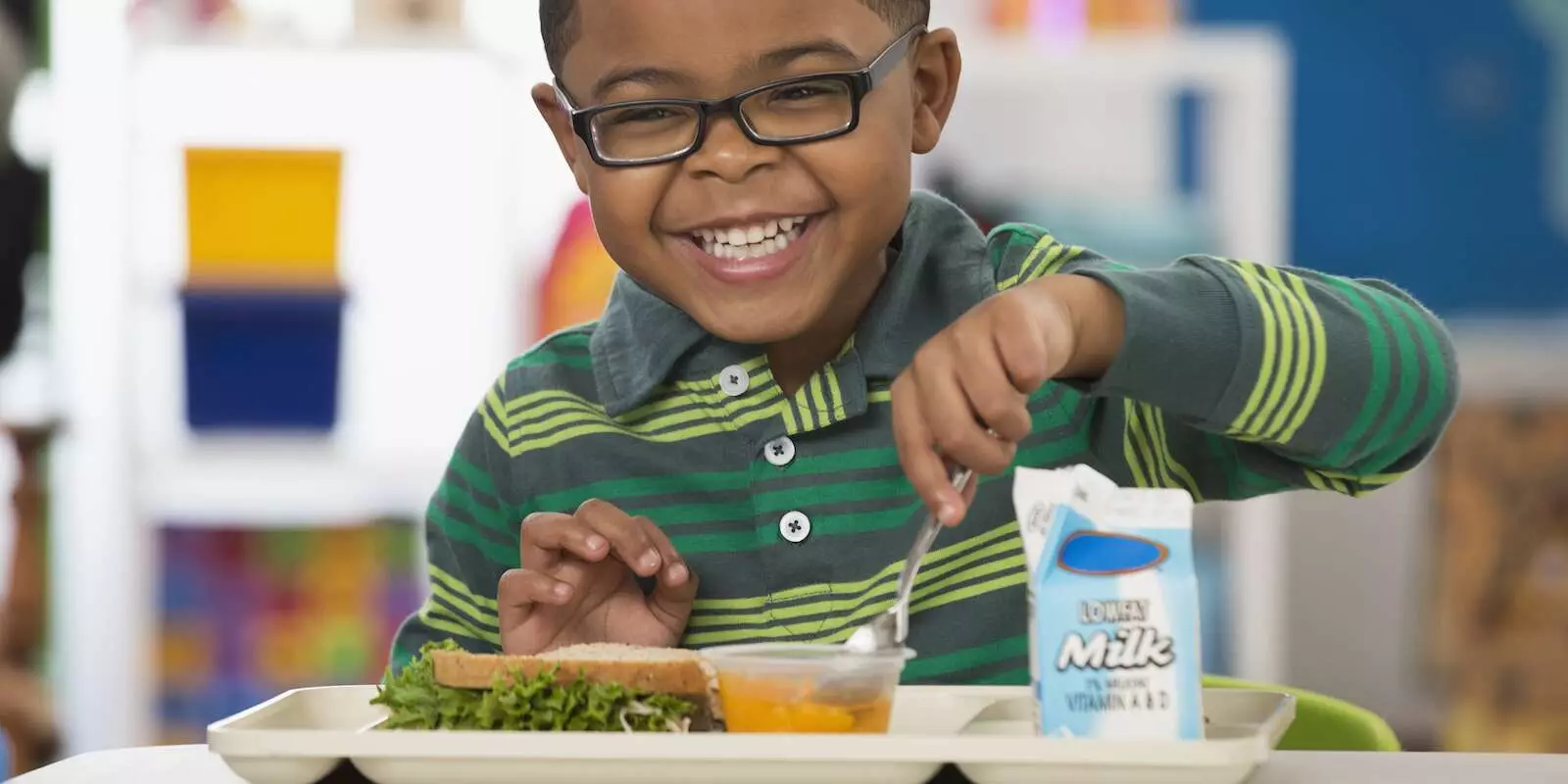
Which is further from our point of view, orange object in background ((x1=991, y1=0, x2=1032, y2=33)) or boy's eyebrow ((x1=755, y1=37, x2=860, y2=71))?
orange object in background ((x1=991, y1=0, x2=1032, y2=33))

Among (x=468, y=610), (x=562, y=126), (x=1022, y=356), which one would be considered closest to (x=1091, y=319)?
(x=1022, y=356)

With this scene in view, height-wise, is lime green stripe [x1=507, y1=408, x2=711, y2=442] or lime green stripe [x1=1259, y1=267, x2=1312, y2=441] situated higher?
lime green stripe [x1=1259, y1=267, x2=1312, y2=441]

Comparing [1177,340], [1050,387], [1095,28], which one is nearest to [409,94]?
[1095,28]

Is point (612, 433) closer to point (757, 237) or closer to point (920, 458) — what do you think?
point (757, 237)

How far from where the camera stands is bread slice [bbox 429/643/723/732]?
884 mm

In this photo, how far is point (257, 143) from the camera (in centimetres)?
295

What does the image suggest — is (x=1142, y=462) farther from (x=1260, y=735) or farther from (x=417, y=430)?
(x=417, y=430)

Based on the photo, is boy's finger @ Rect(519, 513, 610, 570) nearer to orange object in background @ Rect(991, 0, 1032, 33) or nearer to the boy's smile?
the boy's smile

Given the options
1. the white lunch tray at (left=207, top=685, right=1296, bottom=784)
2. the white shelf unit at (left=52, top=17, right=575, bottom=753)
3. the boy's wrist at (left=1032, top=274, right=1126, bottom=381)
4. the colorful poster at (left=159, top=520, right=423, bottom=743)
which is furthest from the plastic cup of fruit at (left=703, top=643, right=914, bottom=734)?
the colorful poster at (left=159, top=520, right=423, bottom=743)

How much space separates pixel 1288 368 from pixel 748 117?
1.31ft

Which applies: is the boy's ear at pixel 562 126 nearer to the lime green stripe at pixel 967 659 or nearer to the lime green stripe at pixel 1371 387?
the lime green stripe at pixel 967 659

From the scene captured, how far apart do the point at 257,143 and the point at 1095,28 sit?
5.22ft

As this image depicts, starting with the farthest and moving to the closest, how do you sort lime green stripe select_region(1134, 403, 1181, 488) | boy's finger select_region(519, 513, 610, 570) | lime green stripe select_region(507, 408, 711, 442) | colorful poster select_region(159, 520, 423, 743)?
1. colorful poster select_region(159, 520, 423, 743)
2. lime green stripe select_region(507, 408, 711, 442)
3. lime green stripe select_region(1134, 403, 1181, 488)
4. boy's finger select_region(519, 513, 610, 570)

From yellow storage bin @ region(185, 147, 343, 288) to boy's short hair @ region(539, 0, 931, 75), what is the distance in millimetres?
1766
